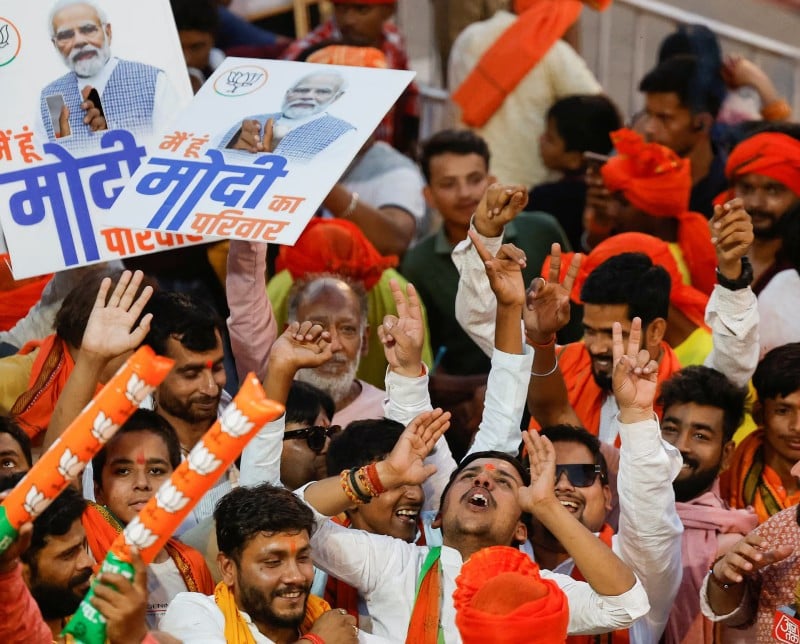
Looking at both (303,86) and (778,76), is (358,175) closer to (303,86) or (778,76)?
(303,86)

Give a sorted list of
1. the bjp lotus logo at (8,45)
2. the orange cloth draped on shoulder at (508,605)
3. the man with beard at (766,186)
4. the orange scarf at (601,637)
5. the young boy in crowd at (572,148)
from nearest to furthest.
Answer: the orange cloth draped on shoulder at (508,605) → the orange scarf at (601,637) → the bjp lotus logo at (8,45) → the man with beard at (766,186) → the young boy in crowd at (572,148)

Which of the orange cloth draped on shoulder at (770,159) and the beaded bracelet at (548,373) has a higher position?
the beaded bracelet at (548,373)

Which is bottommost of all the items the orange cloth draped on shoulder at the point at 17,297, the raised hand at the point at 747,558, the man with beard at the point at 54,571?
the orange cloth draped on shoulder at the point at 17,297

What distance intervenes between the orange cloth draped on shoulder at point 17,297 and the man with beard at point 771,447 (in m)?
2.67

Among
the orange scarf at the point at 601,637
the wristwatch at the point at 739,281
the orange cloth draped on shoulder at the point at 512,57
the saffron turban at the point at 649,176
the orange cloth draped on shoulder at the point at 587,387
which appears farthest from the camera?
the orange cloth draped on shoulder at the point at 512,57

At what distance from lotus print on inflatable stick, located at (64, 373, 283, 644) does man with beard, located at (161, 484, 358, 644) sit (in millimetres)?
834

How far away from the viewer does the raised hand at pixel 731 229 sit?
19.4ft

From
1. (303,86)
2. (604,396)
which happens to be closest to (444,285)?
(604,396)

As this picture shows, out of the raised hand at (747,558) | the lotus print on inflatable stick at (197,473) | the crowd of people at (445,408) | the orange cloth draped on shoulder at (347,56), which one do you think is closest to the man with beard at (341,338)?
the crowd of people at (445,408)

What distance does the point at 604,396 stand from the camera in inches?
257

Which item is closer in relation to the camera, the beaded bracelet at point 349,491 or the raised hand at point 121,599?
the raised hand at point 121,599

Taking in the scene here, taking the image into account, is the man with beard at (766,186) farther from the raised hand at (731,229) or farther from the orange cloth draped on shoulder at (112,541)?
the orange cloth draped on shoulder at (112,541)

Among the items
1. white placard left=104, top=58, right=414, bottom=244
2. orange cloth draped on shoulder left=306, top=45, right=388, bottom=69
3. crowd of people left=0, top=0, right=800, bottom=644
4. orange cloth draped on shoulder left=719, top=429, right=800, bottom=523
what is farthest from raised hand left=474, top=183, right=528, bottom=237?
orange cloth draped on shoulder left=306, top=45, right=388, bottom=69

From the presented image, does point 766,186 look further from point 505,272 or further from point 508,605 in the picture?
point 508,605
